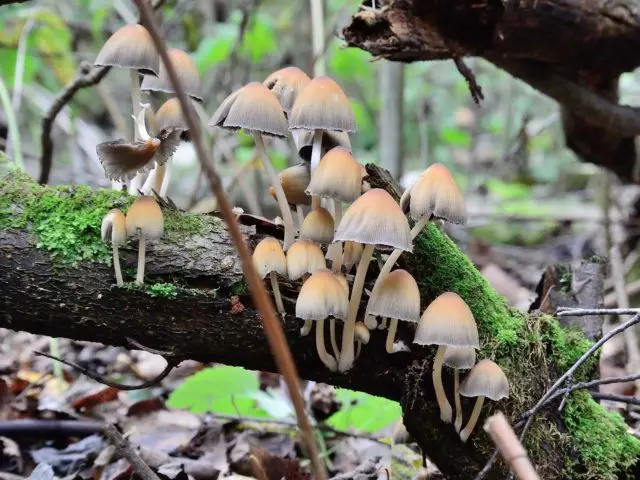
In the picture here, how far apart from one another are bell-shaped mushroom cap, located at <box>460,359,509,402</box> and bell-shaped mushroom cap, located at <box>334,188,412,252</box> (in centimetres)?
49

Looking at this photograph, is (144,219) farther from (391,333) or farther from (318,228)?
(391,333)

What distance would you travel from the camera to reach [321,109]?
76.7 inches

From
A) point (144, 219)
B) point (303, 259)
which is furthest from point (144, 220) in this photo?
point (303, 259)

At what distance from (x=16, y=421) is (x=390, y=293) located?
6.03ft

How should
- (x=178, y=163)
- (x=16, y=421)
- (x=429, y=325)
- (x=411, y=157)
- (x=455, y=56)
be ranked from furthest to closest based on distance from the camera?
(x=411, y=157), (x=178, y=163), (x=455, y=56), (x=16, y=421), (x=429, y=325)

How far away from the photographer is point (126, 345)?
6.91 ft

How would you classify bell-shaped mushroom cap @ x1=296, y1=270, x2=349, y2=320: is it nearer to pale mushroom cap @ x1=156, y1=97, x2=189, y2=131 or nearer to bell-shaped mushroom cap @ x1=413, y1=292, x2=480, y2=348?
bell-shaped mushroom cap @ x1=413, y1=292, x2=480, y2=348

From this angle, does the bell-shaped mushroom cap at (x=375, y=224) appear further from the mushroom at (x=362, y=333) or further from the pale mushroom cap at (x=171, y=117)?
the pale mushroom cap at (x=171, y=117)

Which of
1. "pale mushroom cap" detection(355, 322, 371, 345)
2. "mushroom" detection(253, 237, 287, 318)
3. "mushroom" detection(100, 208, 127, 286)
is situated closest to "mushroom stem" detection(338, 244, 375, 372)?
"pale mushroom cap" detection(355, 322, 371, 345)

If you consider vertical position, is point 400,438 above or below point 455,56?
below

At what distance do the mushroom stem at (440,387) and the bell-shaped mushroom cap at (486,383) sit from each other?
0.09m

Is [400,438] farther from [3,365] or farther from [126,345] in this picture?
[3,365]

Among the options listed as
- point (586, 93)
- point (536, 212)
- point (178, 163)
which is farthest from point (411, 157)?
point (586, 93)

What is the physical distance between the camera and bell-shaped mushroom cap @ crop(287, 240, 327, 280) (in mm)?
1964
